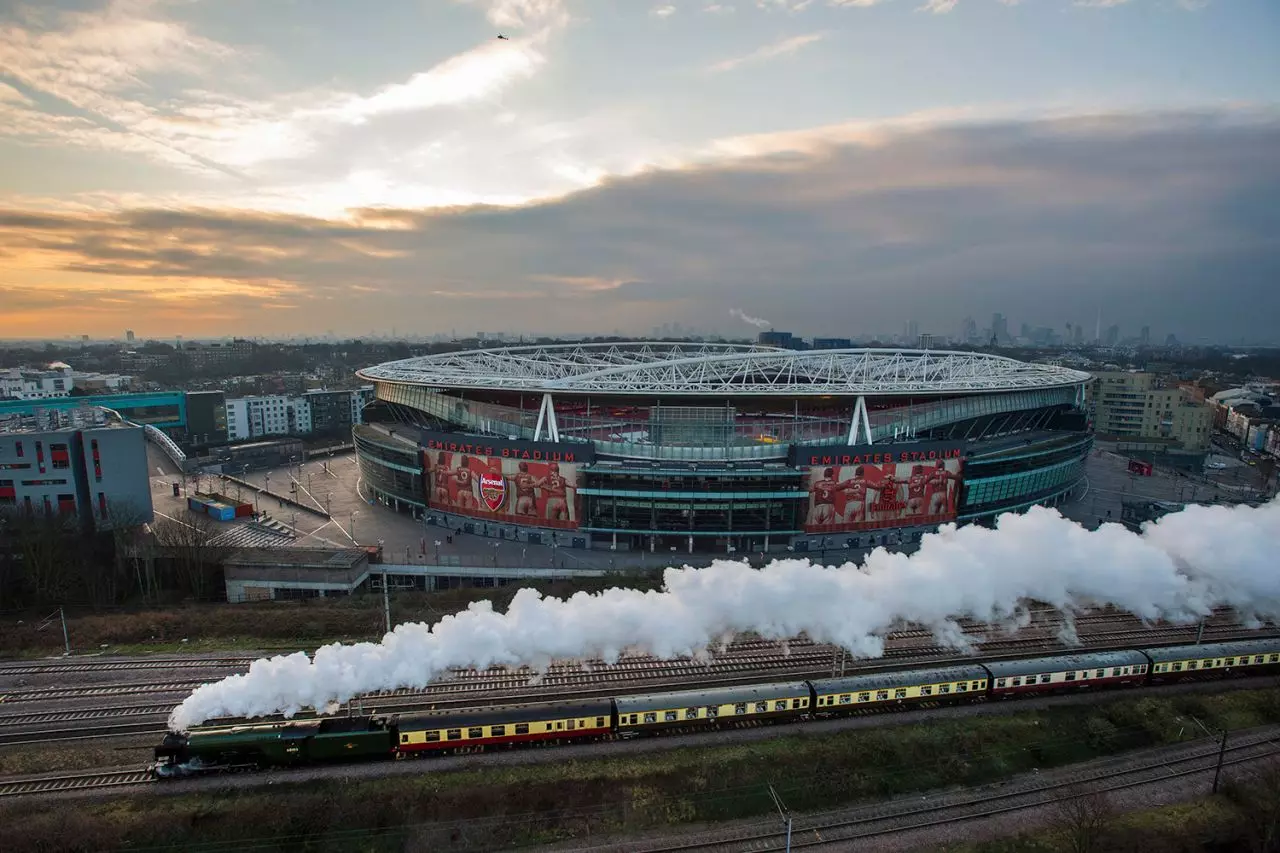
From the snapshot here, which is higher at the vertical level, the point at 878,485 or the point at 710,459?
the point at 710,459

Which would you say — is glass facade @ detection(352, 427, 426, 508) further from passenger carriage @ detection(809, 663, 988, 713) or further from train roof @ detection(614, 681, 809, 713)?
passenger carriage @ detection(809, 663, 988, 713)

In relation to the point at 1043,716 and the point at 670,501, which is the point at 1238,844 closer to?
the point at 1043,716

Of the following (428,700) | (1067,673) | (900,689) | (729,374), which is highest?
(729,374)

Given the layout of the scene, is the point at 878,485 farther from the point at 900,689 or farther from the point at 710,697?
the point at 710,697

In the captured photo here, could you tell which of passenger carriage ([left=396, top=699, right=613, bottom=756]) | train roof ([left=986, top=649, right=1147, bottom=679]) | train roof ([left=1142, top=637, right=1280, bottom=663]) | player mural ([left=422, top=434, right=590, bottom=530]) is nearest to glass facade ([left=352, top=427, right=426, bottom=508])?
player mural ([left=422, top=434, right=590, bottom=530])

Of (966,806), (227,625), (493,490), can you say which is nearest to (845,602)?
(966,806)

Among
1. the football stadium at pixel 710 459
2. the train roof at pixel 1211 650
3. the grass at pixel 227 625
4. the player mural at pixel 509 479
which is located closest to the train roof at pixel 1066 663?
the train roof at pixel 1211 650
